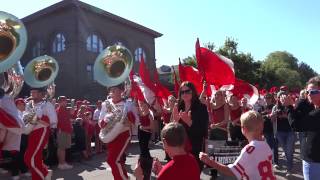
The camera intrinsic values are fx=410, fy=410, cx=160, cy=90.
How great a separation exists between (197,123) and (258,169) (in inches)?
70.8

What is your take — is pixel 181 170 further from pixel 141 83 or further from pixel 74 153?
pixel 74 153

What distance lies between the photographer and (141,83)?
8594mm

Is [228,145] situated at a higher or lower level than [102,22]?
lower

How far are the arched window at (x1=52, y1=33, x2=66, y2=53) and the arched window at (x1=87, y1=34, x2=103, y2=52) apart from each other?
1883 mm

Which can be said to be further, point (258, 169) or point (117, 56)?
point (117, 56)

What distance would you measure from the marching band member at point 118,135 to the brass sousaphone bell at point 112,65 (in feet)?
2.22

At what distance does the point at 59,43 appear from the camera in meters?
31.7

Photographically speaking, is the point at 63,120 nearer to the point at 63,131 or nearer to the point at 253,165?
the point at 63,131

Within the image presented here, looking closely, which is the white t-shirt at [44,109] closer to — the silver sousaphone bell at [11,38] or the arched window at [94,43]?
the silver sousaphone bell at [11,38]

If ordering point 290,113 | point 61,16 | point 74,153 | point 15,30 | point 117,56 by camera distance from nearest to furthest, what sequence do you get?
1. point 290,113
2. point 15,30
3. point 117,56
4. point 74,153
5. point 61,16

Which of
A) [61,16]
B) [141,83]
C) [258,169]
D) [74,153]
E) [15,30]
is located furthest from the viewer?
[61,16]

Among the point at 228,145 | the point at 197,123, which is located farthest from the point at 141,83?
the point at 197,123

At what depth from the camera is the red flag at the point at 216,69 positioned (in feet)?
22.5

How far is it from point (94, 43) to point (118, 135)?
87.1 feet
